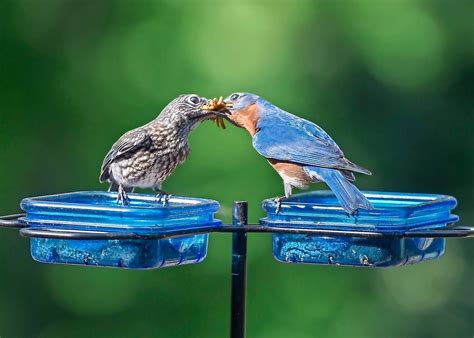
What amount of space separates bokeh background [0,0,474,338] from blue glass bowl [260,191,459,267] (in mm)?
3159

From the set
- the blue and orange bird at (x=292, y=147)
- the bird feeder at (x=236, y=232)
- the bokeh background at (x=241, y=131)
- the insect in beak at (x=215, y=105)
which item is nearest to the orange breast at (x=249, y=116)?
the blue and orange bird at (x=292, y=147)

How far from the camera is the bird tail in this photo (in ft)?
13.7

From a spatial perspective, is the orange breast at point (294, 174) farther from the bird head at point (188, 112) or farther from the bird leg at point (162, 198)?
the bird leg at point (162, 198)

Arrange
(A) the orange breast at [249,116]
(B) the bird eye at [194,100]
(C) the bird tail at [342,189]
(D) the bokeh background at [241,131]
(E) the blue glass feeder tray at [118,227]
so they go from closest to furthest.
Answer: (E) the blue glass feeder tray at [118,227], (C) the bird tail at [342,189], (B) the bird eye at [194,100], (A) the orange breast at [249,116], (D) the bokeh background at [241,131]

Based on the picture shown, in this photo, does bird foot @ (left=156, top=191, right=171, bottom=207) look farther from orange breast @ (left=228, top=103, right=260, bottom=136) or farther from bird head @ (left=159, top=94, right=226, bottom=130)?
orange breast @ (left=228, top=103, right=260, bottom=136)

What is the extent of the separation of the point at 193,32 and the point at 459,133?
6.43 ft

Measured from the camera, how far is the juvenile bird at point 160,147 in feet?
14.9

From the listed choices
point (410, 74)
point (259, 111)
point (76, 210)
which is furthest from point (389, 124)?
point (76, 210)

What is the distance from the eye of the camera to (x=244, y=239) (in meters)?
4.28

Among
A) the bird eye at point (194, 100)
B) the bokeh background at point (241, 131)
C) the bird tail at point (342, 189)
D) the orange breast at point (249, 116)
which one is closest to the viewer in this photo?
the bird tail at point (342, 189)

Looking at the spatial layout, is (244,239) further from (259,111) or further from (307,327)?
(307,327)

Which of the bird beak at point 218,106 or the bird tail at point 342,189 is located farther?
the bird beak at point 218,106

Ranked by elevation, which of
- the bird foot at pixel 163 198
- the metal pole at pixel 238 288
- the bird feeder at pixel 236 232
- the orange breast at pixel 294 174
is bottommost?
the metal pole at pixel 238 288

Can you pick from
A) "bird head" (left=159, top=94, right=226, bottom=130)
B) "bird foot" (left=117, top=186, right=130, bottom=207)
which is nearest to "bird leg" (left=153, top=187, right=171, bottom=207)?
"bird foot" (left=117, top=186, right=130, bottom=207)
